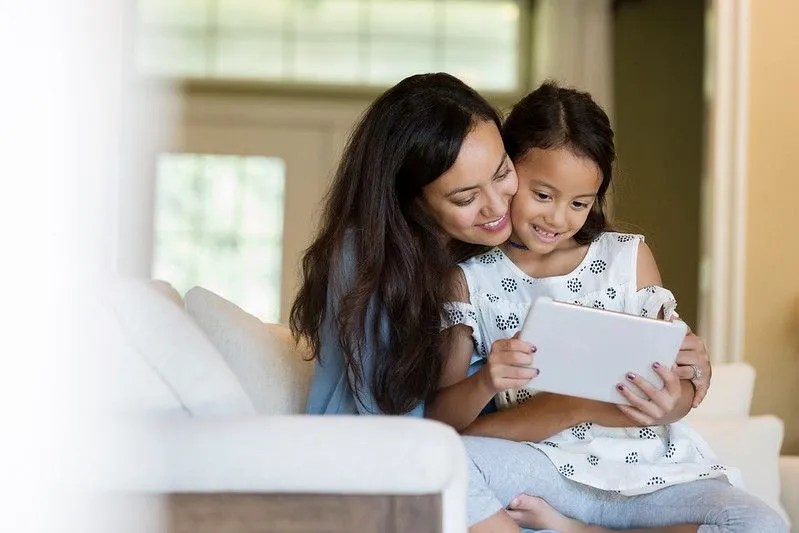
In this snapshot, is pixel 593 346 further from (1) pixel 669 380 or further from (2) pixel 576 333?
(1) pixel 669 380

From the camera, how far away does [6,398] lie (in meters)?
0.70

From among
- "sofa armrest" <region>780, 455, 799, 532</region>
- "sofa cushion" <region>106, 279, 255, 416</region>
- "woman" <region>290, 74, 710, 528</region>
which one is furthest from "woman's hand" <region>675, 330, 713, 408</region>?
"sofa armrest" <region>780, 455, 799, 532</region>

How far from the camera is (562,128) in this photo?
5.62ft

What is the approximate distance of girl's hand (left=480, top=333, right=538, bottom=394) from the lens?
1.47 metres

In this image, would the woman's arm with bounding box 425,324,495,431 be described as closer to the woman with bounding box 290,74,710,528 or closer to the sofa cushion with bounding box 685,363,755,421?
the woman with bounding box 290,74,710,528

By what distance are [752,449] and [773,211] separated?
1769 mm

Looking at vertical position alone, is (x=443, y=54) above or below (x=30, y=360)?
above

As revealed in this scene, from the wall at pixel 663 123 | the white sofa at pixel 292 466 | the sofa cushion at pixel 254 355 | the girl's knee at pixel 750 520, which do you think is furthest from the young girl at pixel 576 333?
the wall at pixel 663 123

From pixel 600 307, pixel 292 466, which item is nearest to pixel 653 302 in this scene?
pixel 600 307

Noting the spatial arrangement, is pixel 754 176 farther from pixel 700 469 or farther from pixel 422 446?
pixel 422 446

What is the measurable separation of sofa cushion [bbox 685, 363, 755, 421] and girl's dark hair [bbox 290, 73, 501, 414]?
36.6 inches

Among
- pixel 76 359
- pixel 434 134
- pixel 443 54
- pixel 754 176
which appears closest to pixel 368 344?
pixel 434 134

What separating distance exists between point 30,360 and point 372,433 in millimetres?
476

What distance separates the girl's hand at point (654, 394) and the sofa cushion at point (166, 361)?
56cm
